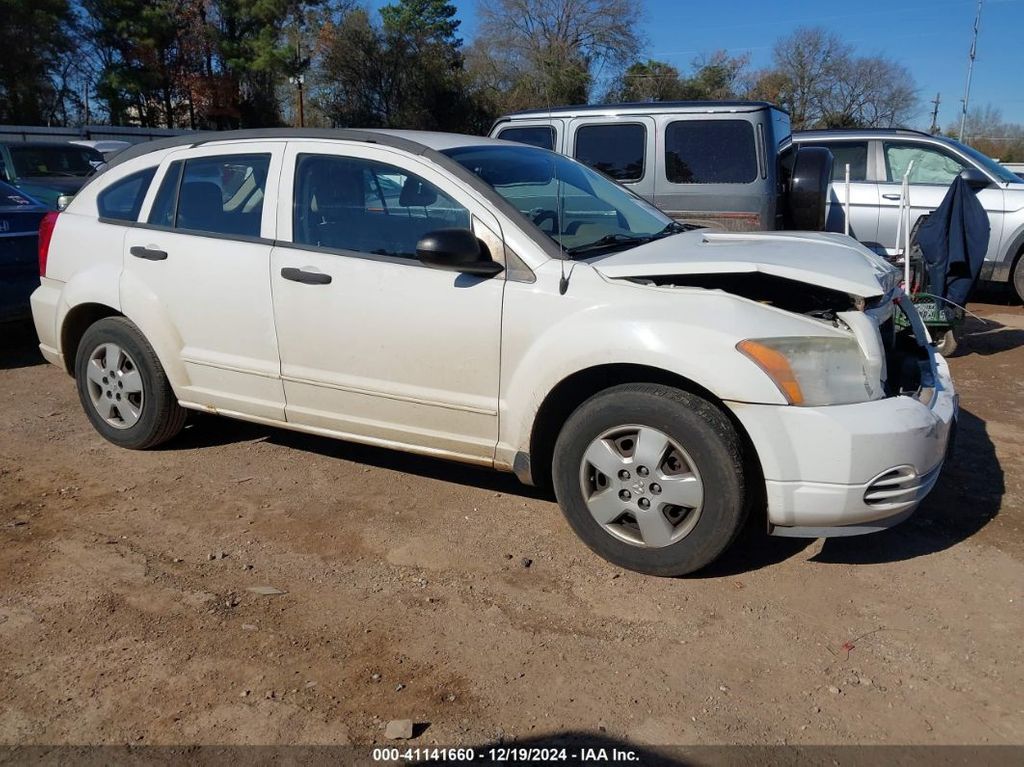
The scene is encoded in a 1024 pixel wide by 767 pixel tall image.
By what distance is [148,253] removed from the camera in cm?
460

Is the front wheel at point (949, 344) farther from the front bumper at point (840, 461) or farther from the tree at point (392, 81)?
the tree at point (392, 81)

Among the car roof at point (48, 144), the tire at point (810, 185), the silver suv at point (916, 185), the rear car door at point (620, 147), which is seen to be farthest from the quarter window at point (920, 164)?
the car roof at point (48, 144)

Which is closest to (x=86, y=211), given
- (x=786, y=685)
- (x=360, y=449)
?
(x=360, y=449)

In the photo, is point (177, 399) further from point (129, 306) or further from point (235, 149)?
point (235, 149)

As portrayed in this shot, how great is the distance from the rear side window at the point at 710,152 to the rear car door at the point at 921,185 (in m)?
2.71

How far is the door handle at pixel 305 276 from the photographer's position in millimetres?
4023

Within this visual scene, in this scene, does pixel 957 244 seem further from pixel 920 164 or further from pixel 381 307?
pixel 381 307

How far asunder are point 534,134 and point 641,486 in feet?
19.7

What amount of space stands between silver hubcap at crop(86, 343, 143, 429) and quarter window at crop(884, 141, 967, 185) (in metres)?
8.17

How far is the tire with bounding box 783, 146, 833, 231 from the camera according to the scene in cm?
741

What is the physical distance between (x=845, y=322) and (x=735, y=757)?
1.69 m

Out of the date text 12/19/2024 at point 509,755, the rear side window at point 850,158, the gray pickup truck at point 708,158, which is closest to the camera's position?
the date text 12/19/2024 at point 509,755

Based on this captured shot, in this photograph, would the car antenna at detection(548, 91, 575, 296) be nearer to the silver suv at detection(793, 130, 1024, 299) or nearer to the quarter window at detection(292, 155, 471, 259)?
the quarter window at detection(292, 155, 471, 259)

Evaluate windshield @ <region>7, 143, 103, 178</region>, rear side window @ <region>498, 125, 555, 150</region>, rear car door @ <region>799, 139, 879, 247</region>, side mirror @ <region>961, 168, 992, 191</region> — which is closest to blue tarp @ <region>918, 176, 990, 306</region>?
side mirror @ <region>961, 168, 992, 191</region>
